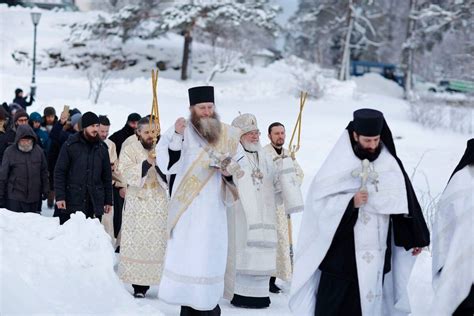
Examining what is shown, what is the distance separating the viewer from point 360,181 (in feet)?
20.1

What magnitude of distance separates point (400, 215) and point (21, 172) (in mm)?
5388

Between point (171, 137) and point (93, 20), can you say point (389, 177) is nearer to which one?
point (171, 137)

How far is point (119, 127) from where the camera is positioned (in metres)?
23.3

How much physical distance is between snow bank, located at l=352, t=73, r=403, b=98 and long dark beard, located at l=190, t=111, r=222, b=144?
38347 millimetres

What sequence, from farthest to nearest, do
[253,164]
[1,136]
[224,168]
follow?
1. [1,136]
2. [253,164]
3. [224,168]

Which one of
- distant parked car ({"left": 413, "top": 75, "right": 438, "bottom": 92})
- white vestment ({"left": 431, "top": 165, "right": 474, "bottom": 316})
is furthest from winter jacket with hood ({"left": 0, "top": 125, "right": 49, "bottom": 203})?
distant parked car ({"left": 413, "top": 75, "right": 438, "bottom": 92})

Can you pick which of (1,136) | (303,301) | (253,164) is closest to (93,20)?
(1,136)

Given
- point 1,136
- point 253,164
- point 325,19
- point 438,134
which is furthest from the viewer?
point 325,19

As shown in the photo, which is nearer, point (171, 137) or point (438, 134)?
point (171, 137)

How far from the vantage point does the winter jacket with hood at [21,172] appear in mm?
10227

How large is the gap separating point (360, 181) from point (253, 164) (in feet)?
9.53

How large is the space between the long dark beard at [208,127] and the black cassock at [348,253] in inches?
45.4

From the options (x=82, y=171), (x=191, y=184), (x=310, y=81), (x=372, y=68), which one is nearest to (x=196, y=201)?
(x=191, y=184)

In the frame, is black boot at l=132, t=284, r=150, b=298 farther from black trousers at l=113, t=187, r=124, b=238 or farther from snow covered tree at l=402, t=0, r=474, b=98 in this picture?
snow covered tree at l=402, t=0, r=474, b=98
